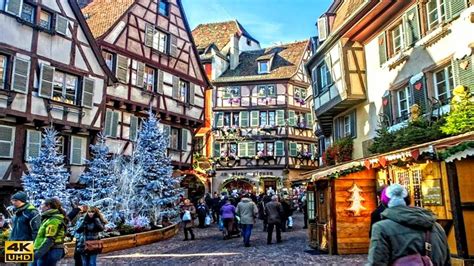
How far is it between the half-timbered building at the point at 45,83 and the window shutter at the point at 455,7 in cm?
1470

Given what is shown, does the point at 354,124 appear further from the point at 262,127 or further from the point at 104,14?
the point at 262,127

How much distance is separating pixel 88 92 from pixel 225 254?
1093cm

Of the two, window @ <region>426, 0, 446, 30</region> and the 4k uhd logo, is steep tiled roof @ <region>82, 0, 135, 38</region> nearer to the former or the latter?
window @ <region>426, 0, 446, 30</region>

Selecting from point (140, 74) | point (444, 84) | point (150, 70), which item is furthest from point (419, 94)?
point (150, 70)

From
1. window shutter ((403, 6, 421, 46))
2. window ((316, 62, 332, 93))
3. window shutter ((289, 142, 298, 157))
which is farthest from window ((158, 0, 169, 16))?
window shutter ((289, 142, 298, 157))

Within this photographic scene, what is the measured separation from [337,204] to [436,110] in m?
4.28

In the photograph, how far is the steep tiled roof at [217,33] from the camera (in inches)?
1697

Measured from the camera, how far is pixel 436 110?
491 inches

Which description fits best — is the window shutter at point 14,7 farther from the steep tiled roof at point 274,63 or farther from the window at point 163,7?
the steep tiled roof at point 274,63

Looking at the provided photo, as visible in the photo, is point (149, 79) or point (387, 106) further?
point (149, 79)

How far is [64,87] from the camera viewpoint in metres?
18.2

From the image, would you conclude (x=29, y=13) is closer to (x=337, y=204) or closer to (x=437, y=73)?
(x=337, y=204)

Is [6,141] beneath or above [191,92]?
beneath

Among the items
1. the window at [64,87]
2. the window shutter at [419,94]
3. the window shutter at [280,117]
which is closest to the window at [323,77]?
the window shutter at [419,94]
